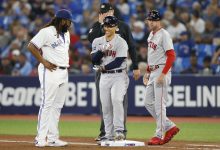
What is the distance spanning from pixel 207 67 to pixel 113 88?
7.73m

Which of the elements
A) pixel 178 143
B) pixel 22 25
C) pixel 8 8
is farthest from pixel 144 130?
pixel 8 8

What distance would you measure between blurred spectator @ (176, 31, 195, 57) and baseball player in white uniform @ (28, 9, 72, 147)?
886cm

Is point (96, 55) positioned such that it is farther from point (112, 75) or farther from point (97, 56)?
point (112, 75)

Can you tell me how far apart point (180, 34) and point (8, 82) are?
530 cm

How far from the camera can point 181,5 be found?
810 inches

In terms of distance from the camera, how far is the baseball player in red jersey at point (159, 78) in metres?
10.4

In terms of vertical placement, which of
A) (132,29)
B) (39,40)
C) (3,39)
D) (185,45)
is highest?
(132,29)

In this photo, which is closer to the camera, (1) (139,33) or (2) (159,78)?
(2) (159,78)

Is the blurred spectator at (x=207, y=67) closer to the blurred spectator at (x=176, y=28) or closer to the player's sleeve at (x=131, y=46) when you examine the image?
the blurred spectator at (x=176, y=28)

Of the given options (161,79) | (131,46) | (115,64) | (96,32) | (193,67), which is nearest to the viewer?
(115,64)

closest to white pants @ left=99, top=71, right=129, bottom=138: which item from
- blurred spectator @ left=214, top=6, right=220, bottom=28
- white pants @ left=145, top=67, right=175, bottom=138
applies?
white pants @ left=145, top=67, right=175, bottom=138

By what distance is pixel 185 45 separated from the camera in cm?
→ 1877

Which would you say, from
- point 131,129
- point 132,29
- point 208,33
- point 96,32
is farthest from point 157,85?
point 132,29

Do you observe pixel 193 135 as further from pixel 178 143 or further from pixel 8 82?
pixel 8 82
